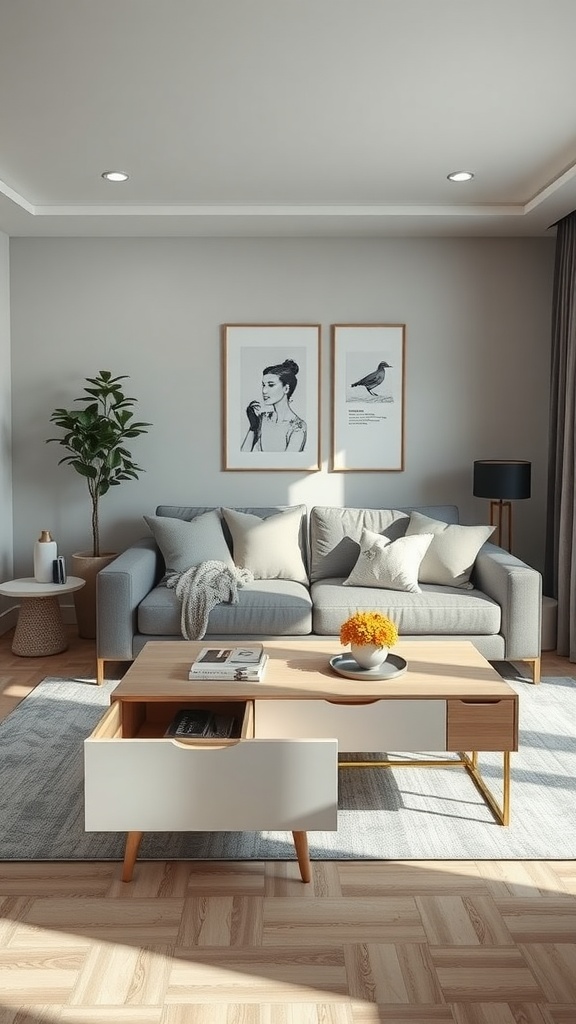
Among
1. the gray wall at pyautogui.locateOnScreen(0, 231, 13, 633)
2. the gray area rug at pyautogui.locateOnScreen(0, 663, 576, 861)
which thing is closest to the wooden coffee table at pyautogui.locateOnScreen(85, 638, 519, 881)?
the gray area rug at pyautogui.locateOnScreen(0, 663, 576, 861)

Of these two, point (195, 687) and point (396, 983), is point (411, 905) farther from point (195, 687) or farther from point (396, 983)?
point (195, 687)

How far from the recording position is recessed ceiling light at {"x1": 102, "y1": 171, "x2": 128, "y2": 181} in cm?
443

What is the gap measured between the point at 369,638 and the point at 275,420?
280 cm

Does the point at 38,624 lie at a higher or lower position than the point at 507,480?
lower

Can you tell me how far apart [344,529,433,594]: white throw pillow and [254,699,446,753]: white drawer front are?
1.82 meters

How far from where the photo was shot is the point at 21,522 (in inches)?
226

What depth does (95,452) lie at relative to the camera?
5.21 meters

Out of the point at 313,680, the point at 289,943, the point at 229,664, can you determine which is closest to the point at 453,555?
the point at 313,680

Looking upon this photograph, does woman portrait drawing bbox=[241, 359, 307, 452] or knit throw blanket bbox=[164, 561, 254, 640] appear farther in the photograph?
woman portrait drawing bbox=[241, 359, 307, 452]

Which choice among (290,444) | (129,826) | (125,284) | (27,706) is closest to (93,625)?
(27,706)

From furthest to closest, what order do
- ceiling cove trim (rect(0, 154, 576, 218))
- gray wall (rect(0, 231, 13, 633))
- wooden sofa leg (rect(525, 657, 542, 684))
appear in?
1. gray wall (rect(0, 231, 13, 633))
2. ceiling cove trim (rect(0, 154, 576, 218))
3. wooden sofa leg (rect(525, 657, 542, 684))

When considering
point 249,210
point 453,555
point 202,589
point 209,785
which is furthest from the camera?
point 249,210

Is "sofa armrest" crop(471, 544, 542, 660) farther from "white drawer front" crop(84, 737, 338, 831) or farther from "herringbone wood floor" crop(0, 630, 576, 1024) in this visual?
"white drawer front" crop(84, 737, 338, 831)

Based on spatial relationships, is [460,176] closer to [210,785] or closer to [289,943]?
[210,785]
